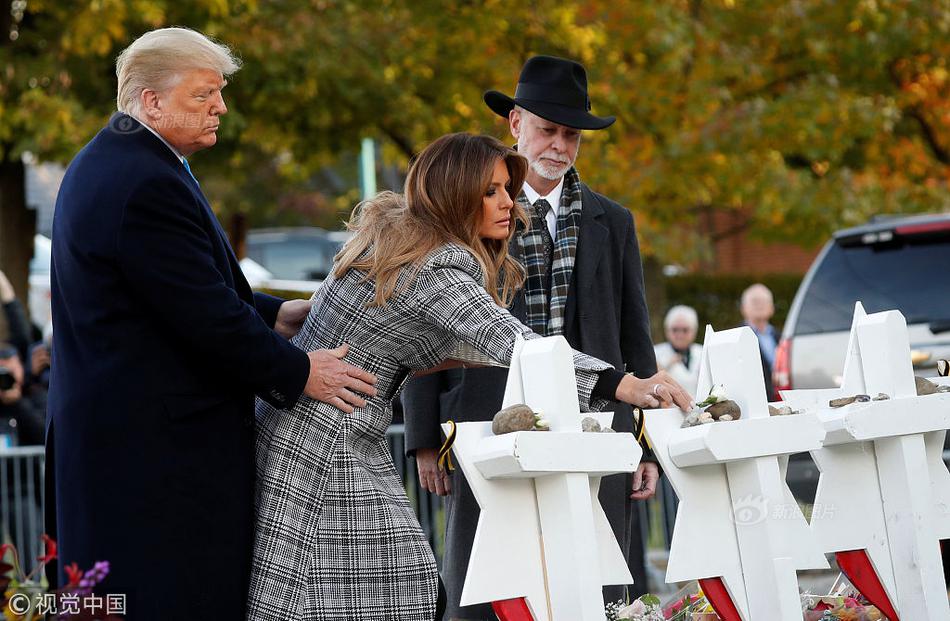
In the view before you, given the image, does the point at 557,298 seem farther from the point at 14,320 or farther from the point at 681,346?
the point at 14,320

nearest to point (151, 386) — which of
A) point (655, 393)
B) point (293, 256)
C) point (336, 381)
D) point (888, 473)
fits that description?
point (336, 381)

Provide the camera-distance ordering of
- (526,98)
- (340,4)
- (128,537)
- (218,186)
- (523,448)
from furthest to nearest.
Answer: (218,186)
(340,4)
(526,98)
(128,537)
(523,448)

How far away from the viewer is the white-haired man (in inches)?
128

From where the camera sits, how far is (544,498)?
3088mm

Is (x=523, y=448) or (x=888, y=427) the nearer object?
(x=523, y=448)

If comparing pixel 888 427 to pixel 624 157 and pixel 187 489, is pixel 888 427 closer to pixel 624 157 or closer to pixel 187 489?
pixel 187 489

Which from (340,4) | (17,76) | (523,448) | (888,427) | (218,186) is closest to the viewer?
(523,448)

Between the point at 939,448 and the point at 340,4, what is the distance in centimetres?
1036

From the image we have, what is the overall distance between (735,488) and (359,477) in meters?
0.91

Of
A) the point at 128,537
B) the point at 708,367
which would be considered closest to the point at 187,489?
the point at 128,537

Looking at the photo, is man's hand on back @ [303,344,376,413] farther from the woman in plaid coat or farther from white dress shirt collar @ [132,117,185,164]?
white dress shirt collar @ [132,117,185,164]

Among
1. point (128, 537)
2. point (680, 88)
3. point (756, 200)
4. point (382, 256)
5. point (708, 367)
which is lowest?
point (128, 537)

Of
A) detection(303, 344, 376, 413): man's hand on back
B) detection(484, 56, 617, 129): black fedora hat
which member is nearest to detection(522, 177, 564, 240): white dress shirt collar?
detection(484, 56, 617, 129): black fedora hat

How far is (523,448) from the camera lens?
2.92m
